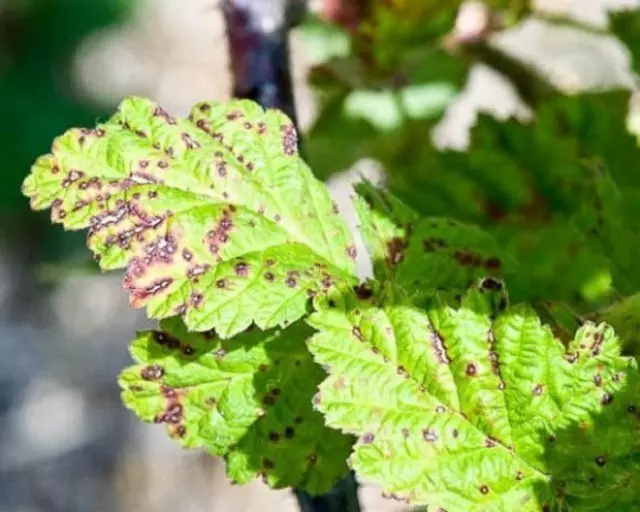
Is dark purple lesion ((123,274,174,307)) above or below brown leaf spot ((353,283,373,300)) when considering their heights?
above

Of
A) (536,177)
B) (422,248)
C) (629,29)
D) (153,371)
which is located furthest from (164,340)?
(629,29)

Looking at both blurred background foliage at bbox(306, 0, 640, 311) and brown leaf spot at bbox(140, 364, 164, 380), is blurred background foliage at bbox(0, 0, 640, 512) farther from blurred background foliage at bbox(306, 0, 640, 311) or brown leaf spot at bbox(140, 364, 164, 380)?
brown leaf spot at bbox(140, 364, 164, 380)

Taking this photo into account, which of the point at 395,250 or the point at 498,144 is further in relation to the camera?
the point at 498,144

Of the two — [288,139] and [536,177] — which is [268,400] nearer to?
[288,139]

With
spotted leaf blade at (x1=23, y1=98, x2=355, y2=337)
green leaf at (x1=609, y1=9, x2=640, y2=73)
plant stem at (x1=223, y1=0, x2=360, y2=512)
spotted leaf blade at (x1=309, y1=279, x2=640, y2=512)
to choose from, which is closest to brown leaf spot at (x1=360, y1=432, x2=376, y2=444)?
spotted leaf blade at (x1=309, y1=279, x2=640, y2=512)

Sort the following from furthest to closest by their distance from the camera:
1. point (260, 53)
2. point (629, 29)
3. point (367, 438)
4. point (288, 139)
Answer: point (629, 29) < point (260, 53) < point (288, 139) < point (367, 438)

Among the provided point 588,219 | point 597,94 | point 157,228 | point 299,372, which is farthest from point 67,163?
point 597,94

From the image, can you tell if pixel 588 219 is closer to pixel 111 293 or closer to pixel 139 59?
pixel 111 293
